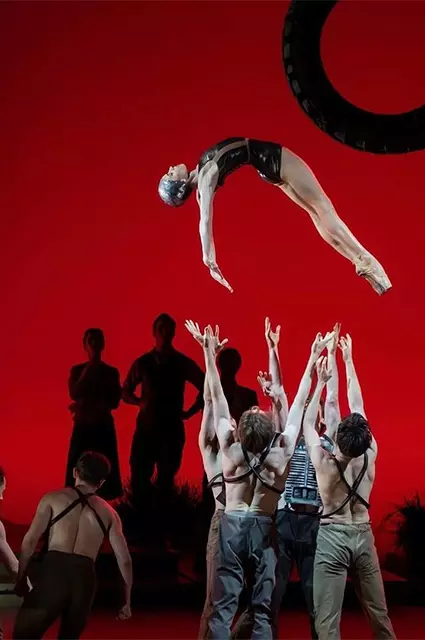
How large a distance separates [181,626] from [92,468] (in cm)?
191

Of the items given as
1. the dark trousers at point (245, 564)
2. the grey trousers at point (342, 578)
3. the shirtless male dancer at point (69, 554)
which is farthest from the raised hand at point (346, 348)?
the shirtless male dancer at point (69, 554)

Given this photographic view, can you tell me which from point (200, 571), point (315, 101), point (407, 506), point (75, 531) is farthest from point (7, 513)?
point (315, 101)

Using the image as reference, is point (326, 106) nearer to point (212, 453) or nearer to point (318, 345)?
point (318, 345)

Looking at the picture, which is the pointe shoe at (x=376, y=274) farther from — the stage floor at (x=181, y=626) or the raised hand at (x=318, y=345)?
the stage floor at (x=181, y=626)

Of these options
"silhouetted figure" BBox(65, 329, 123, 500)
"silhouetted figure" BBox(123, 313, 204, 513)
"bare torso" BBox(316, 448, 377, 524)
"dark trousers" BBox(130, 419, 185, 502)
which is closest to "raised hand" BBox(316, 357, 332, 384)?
"bare torso" BBox(316, 448, 377, 524)

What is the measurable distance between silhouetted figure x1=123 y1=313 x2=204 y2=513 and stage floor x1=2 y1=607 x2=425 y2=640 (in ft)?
3.21

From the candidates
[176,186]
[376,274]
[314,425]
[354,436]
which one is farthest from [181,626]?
[176,186]

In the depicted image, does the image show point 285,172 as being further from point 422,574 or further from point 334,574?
point 422,574

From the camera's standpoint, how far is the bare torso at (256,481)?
431 cm

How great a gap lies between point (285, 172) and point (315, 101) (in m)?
0.61

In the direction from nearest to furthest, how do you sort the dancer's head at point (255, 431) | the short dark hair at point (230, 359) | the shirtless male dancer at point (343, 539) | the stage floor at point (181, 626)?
1. the dancer's head at point (255, 431)
2. the shirtless male dancer at point (343, 539)
3. the stage floor at point (181, 626)
4. the short dark hair at point (230, 359)

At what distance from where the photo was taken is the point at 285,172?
451cm

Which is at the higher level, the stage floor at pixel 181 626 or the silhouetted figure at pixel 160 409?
the silhouetted figure at pixel 160 409

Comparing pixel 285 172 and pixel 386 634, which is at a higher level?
pixel 285 172
